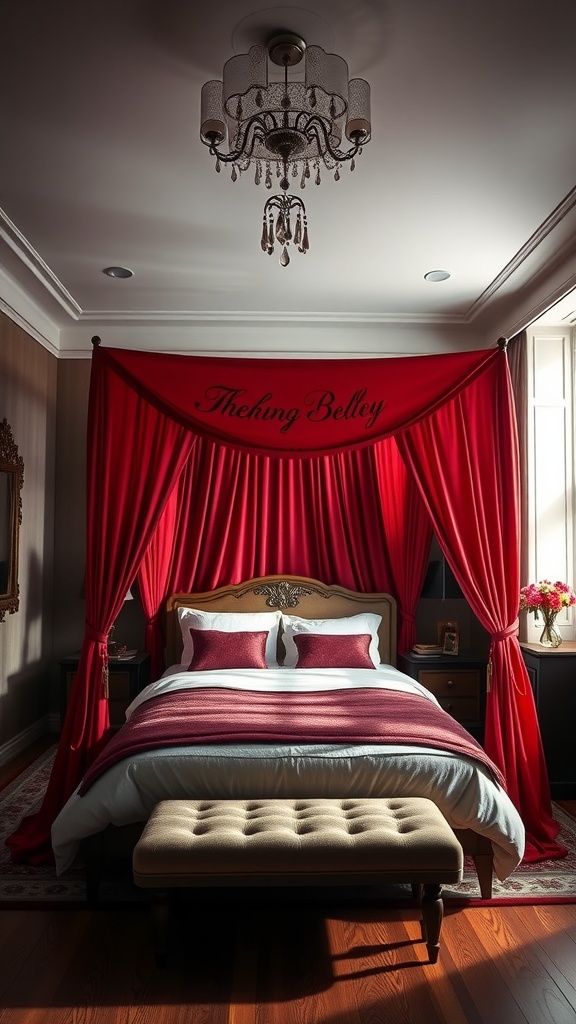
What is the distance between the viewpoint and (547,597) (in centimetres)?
432

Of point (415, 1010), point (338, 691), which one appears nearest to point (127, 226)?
point (338, 691)

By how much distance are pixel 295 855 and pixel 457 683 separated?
108 inches

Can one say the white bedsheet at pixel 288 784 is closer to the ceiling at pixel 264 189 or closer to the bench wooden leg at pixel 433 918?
the bench wooden leg at pixel 433 918

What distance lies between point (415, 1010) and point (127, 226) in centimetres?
371

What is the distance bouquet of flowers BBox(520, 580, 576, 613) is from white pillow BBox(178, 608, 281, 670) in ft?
5.28

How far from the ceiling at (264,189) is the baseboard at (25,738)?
110 inches

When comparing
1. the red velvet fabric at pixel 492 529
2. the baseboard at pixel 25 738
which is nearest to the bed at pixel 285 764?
the red velvet fabric at pixel 492 529

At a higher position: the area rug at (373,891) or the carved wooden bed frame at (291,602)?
the carved wooden bed frame at (291,602)

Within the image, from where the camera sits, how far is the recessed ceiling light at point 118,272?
14.9 ft

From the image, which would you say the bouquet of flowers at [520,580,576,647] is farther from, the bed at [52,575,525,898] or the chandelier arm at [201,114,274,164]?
the chandelier arm at [201,114,274,164]

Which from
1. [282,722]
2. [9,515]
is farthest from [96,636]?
[9,515]

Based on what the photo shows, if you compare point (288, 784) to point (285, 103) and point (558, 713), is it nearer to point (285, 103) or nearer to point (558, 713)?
point (558, 713)

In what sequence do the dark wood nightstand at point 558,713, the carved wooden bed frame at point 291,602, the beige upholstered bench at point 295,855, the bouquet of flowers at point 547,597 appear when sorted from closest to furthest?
the beige upholstered bench at point 295,855
the dark wood nightstand at point 558,713
the bouquet of flowers at point 547,597
the carved wooden bed frame at point 291,602

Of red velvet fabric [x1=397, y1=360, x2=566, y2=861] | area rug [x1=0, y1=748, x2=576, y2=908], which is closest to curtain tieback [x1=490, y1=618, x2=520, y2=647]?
red velvet fabric [x1=397, y1=360, x2=566, y2=861]
